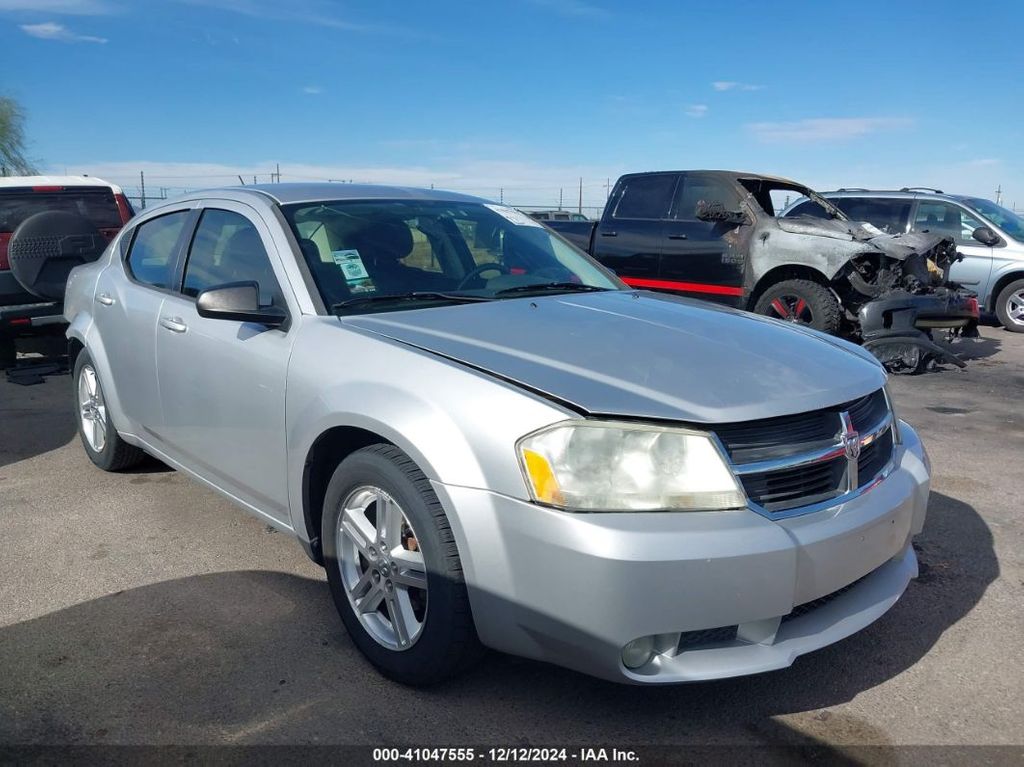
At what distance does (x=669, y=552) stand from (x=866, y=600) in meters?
0.86

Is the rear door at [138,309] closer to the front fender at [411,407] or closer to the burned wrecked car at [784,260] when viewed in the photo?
the front fender at [411,407]

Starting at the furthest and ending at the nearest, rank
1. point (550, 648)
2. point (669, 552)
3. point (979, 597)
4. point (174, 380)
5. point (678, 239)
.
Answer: point (678, 239)
point (174, 380)
point (979, 597)
point (550, 648)
point (669, 552)

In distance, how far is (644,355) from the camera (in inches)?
111

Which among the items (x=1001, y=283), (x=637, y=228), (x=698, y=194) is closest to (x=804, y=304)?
(x=698, y=194)

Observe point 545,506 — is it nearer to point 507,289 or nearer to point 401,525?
point 401,525

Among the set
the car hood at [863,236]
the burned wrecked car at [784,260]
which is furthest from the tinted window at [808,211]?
the car hood at [863,236]

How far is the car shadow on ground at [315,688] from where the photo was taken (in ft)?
8.70

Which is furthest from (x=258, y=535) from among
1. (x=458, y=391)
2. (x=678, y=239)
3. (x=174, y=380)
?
(x=678, y=239)

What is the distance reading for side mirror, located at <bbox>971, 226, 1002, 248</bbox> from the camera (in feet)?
36.3

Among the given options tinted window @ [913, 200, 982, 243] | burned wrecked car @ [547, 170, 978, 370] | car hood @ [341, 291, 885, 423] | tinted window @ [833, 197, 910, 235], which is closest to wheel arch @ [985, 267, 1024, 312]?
tinted window @ [913, 200, 982, 243]

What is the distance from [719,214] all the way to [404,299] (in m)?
6.31

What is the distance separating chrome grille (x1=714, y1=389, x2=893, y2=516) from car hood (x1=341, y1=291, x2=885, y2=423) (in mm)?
49

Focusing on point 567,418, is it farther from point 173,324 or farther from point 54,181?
point 54,181

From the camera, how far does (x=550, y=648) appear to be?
8.07ft
